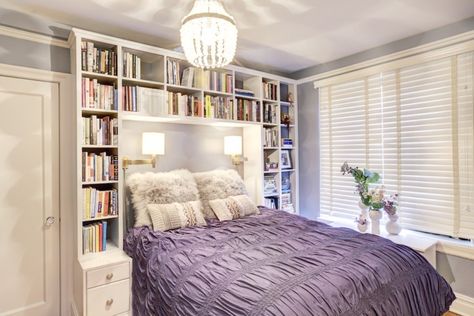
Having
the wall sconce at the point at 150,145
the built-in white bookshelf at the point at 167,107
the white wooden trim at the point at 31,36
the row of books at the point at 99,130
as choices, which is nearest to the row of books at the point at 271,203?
the built-in white bookshelf at the point at 167,107

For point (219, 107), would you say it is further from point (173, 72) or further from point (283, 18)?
point (283, 18)

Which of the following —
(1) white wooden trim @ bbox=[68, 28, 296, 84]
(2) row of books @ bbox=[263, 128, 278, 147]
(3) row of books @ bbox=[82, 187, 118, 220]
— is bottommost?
(3) row of books @ bbox=[82, 187, 118, 220]

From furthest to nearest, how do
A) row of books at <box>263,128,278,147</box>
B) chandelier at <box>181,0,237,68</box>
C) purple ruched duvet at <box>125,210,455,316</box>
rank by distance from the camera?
row of books at <box>263,128,278,147</box>
chandelier at <box>181,0,237,68</box>
purple ruched duvet at <box>125,210,455,316</box>

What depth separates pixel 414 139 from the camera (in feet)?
9.33

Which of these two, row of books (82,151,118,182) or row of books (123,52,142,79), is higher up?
row of books (123,52,142,79)

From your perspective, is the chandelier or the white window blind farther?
the white window blind

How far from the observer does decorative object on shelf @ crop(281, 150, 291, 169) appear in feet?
12.4

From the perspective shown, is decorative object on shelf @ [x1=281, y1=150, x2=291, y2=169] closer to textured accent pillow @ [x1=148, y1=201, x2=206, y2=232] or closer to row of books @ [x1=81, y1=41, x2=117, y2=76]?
textured accent pillow @ [x1=148, y1=201, x2=206, y2=232]

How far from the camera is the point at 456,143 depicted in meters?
2.58

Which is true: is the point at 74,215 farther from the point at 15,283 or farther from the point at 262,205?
the point at 262,205

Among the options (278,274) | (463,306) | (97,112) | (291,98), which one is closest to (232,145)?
(291,98)

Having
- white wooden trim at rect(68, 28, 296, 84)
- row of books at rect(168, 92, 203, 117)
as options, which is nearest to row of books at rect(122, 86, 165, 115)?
row of books at rect(168, 92, 203, 117)

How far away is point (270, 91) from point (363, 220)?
1.89 meters

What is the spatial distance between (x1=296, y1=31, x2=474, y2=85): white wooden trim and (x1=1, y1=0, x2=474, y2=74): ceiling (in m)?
0.15
